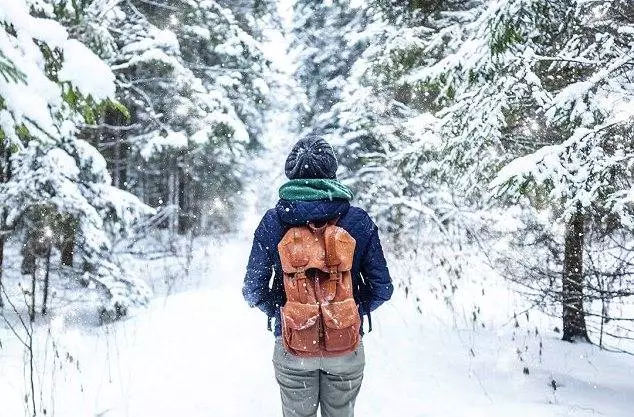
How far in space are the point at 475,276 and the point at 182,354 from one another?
7.42 metres

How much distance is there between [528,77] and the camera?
476 cm

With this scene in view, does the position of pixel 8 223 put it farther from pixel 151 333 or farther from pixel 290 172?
pixel 290 172

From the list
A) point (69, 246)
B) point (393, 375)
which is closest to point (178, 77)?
point (69, 246)

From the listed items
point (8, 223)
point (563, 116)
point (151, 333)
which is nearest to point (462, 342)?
point (563, 116)

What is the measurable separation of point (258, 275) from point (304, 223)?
0.44 metres

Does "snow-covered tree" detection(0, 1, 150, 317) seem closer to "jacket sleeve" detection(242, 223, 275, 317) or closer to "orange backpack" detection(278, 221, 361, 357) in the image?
"jacket sleeve" detection(242, 223, 275, 317)

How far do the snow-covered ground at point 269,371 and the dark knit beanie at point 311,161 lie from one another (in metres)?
2.45

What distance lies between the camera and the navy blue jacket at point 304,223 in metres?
2.83

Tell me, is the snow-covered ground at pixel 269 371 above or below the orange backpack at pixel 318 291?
below

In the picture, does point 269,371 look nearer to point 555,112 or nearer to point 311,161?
point 311,161

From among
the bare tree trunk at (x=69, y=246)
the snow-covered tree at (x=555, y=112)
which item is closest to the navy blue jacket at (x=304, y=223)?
the snow-covered tree at (x=555, y=112)

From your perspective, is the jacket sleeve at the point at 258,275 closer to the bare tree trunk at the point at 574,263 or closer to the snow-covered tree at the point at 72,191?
the snow-covered tree at the point at 72,191

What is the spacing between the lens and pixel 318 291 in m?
2.77

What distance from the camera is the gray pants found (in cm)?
284
